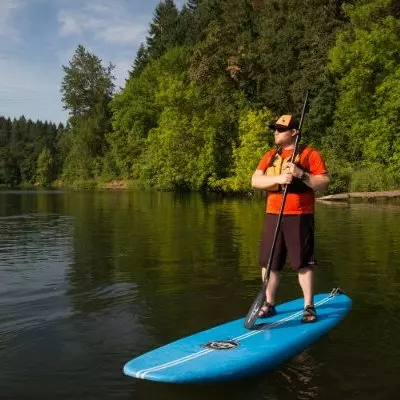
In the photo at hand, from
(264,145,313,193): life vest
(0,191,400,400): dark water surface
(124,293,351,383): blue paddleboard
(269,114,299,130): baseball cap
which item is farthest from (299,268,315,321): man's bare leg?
(269,114,299,130): baseball cap

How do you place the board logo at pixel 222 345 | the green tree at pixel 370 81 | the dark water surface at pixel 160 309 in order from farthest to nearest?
the green tree at pixel 370 81 → the board logo at pixel 222 345 → the dark water surface at pixel 160 309

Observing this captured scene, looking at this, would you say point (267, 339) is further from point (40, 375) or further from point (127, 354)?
point (40, 375)

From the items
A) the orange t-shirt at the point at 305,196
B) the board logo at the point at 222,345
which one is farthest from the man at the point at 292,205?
the board logo at the point at 222,345

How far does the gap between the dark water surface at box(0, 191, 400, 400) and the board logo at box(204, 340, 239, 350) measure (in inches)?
13.0

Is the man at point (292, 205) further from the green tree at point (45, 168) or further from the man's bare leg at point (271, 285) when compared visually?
the green tree at point (45, 168)

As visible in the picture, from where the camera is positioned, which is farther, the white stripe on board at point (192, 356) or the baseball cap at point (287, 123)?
the baseball cap at point (287, 123)

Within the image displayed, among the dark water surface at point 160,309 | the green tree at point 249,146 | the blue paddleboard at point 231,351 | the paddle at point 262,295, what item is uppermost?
the green tree at point 249,146

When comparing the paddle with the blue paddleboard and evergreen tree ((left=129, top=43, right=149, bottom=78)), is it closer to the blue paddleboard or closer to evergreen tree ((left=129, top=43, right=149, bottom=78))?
the blue paddleboard

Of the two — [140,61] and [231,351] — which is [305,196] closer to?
[231,351]

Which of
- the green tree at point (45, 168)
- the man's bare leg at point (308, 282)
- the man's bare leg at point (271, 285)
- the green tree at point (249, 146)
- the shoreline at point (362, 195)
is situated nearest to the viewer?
the man's bare leg at point (308, 282)

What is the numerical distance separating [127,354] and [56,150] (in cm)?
13210

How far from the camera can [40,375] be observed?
5.00 meters

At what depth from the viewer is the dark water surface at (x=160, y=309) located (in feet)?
15.6

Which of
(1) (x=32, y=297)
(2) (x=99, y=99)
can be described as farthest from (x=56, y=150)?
(1) (x=32, y=297)
